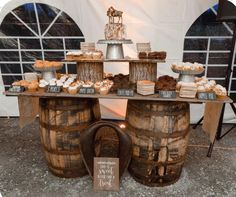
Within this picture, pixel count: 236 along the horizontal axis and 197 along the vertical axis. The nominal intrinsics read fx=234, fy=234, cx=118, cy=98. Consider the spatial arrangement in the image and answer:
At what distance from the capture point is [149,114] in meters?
2.30

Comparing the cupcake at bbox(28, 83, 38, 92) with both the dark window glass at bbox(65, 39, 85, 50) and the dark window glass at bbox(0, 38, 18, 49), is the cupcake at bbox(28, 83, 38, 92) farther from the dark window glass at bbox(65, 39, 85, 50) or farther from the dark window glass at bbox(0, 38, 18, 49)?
the dark window glass at bbox(0, 38, 18, 49)

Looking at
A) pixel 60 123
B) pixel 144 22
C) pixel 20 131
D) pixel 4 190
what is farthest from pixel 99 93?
pixel 20 131

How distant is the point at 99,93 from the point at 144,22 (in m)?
1.85

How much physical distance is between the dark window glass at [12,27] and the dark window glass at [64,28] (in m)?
0.40

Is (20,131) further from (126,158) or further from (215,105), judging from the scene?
(215,105)

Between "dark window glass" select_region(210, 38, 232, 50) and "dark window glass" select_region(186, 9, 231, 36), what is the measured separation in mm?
95

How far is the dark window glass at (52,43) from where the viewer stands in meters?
4.04

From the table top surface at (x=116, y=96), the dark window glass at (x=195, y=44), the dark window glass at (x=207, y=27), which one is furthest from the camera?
the dark window glass at (x=195, y=44)

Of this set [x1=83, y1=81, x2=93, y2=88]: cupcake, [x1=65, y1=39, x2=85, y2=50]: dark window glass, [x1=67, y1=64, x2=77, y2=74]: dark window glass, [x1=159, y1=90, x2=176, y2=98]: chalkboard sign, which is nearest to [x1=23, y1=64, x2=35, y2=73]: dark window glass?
[x1=67, y1=64, x2=77, y2=74]: dark window glass

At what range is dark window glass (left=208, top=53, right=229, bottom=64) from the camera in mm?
3910

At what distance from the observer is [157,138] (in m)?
2.35

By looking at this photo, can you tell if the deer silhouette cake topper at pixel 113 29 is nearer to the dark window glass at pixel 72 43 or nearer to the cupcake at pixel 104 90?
the cupcake at pixel 104 90

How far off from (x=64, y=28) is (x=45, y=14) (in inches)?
14.6

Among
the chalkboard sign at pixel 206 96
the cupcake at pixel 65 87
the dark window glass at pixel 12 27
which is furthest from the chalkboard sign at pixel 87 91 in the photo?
the dark window glass at pixel 12 27
